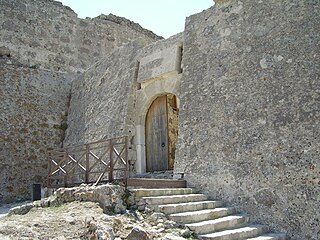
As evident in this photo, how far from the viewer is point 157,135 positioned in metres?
9.16

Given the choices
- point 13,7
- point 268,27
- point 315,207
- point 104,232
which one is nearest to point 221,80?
point 268,27

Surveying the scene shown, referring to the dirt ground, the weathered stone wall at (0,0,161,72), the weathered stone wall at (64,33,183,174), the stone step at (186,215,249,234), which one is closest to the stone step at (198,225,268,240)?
the stone step at (186,215,249,234)

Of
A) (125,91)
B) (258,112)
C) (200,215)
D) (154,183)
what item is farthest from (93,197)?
(125,91)

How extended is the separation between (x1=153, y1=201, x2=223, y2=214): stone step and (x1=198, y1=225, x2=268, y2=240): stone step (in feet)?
2.14

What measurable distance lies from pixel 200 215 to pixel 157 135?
3.62 metres

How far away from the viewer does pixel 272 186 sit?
6.16 metres

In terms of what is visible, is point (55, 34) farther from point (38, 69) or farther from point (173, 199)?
point (173, 199)

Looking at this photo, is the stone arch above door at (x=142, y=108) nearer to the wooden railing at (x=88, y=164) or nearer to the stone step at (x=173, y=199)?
the wooden railing at (x=88, y=164)

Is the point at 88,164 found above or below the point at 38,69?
below

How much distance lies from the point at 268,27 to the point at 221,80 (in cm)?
127

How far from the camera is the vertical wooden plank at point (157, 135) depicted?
899 cm

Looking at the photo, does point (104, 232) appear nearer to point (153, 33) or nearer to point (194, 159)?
point (194, 159)

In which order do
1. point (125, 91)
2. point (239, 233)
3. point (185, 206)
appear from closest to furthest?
point (239, 233)
point (185, 206)
point (125, 91)

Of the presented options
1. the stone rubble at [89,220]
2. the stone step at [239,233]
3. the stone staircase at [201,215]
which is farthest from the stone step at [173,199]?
the stone step at [239,233]
